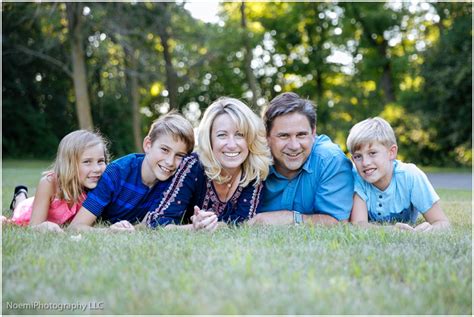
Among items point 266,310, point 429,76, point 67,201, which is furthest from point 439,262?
point 429,76

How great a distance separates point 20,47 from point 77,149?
855 inches

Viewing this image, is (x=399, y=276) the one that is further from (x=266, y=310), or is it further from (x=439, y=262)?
(x=266, y=310)

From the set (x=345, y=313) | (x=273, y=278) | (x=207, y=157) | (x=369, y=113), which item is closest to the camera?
(x=345, y=313)

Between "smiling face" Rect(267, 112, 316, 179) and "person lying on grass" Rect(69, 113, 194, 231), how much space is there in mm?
810

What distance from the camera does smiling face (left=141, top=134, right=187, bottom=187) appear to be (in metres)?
5.07

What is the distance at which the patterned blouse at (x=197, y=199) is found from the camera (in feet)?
15.9

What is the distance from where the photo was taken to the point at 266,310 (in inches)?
92.7

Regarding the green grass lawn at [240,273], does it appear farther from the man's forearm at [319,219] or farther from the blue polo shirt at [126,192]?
the blue polo shirt at [126,192]

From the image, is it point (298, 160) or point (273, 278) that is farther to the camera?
point (298, 160)

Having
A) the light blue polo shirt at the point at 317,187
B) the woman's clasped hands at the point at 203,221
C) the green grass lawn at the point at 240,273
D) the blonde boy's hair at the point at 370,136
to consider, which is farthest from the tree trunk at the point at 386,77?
the green grass lawn at the point at 240,273

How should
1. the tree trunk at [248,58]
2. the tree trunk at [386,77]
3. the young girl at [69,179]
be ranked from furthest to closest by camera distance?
the tree trunk at [386,77]
the tree trunk at [248,58]
the young girl at [69,179]

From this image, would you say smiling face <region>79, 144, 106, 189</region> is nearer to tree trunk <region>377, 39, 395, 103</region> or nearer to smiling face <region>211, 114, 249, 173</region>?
smiling face <region>211, 114, 249, 173</region>

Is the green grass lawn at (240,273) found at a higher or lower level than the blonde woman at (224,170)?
lower

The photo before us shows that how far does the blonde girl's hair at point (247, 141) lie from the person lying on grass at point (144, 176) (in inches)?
13.3
